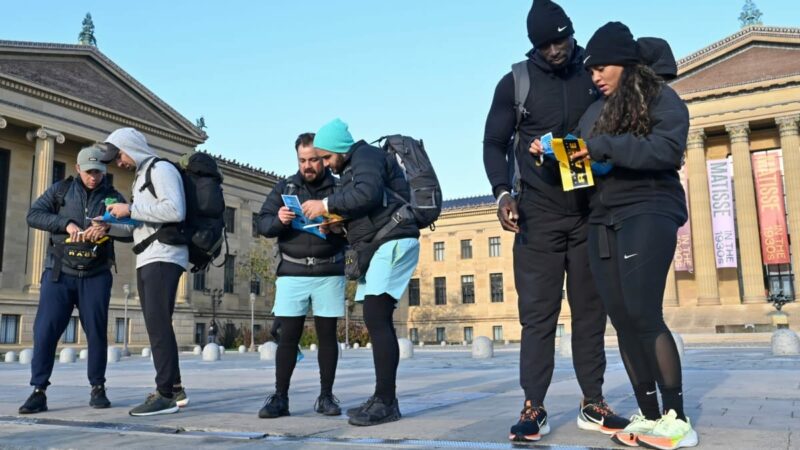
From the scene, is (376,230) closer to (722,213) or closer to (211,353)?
(211,353)

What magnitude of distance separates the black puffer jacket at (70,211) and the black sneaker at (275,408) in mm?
1922

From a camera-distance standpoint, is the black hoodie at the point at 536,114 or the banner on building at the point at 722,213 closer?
the black hoodie at the point at 536,114

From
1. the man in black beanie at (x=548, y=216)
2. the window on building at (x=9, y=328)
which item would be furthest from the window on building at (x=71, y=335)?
the man in black beanie at (x=548, y=216)

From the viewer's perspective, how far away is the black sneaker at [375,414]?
3.76m

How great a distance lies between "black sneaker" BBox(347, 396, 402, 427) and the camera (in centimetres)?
376

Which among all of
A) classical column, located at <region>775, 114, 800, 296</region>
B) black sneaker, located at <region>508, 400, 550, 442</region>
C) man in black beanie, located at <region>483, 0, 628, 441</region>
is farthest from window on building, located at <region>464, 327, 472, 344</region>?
black sneaker, located at <region>508, 400, 550, 442</region>

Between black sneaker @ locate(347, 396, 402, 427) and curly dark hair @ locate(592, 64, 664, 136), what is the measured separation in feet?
6.62

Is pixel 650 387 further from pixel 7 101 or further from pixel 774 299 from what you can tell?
pixel 774 299

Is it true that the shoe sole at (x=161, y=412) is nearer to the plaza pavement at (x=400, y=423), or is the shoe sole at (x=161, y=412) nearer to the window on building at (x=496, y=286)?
the plaza pavement at (x=400, y=423)

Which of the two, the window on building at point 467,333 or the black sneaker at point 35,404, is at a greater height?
the black sneaker at point 35,404

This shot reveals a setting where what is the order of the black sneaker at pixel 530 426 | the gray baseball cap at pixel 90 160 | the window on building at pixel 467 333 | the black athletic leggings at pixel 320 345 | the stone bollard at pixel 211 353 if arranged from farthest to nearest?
the window on building at pixel 467 333
the stone bollard at pixel 211 353
the gray baseball cap at pixel 90 160
the black athletic leggings at pixel 320 345
the black sneaker at pixel 530 426

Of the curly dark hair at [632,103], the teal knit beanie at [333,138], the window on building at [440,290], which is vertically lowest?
the curly dark hair at [632,103]

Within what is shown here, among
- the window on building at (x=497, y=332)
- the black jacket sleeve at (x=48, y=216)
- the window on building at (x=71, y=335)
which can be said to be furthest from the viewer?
the window on building at (x=497, y=332)

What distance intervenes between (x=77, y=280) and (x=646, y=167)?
4.44m
